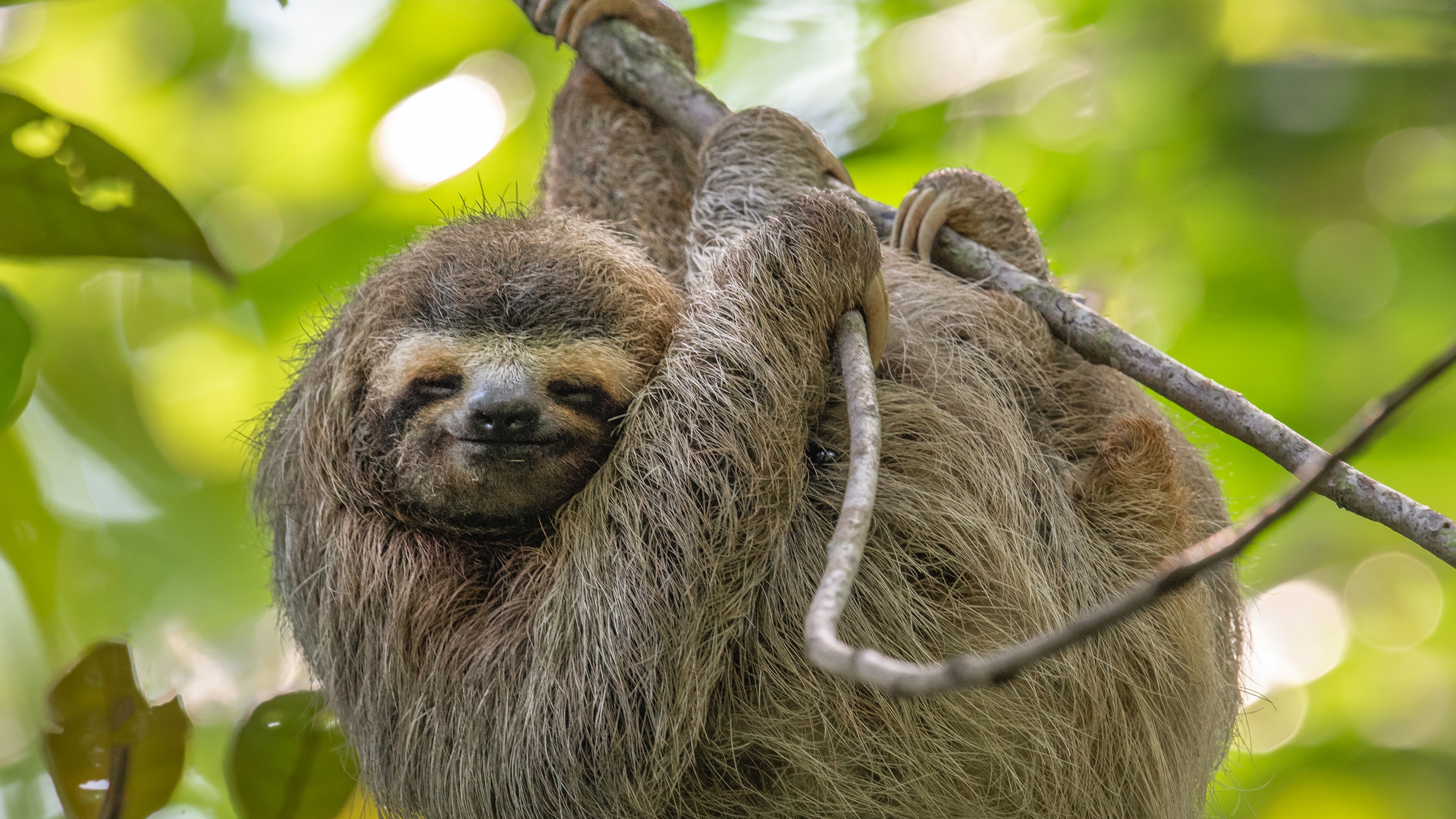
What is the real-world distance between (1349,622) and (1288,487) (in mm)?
9650

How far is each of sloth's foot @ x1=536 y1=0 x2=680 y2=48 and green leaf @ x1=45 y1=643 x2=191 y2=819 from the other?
4013 mm

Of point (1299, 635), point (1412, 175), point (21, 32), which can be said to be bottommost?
point (1299, 635)

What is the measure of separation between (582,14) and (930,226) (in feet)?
8.43

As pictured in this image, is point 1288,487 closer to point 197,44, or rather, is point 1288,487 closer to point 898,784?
point 898,784

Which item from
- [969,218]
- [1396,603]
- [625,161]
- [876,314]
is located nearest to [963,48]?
[625,161]

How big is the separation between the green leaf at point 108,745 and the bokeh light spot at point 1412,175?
919cm

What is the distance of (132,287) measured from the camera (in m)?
8.10

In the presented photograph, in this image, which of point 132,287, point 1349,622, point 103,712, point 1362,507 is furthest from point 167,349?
point 1349,622

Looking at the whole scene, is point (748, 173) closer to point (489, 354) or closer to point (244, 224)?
point (489, 354)

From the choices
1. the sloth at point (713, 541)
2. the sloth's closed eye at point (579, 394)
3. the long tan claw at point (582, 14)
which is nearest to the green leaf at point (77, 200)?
the sloth at point (713, 541)

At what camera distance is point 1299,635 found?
1073cm

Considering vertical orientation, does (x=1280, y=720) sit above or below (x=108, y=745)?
above

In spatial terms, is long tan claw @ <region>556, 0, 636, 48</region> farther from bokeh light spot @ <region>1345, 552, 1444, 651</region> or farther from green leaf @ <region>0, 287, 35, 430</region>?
bokeh light spot @ <region>1345, 552, 1444, 651</region>

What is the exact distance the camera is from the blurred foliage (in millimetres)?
8125
